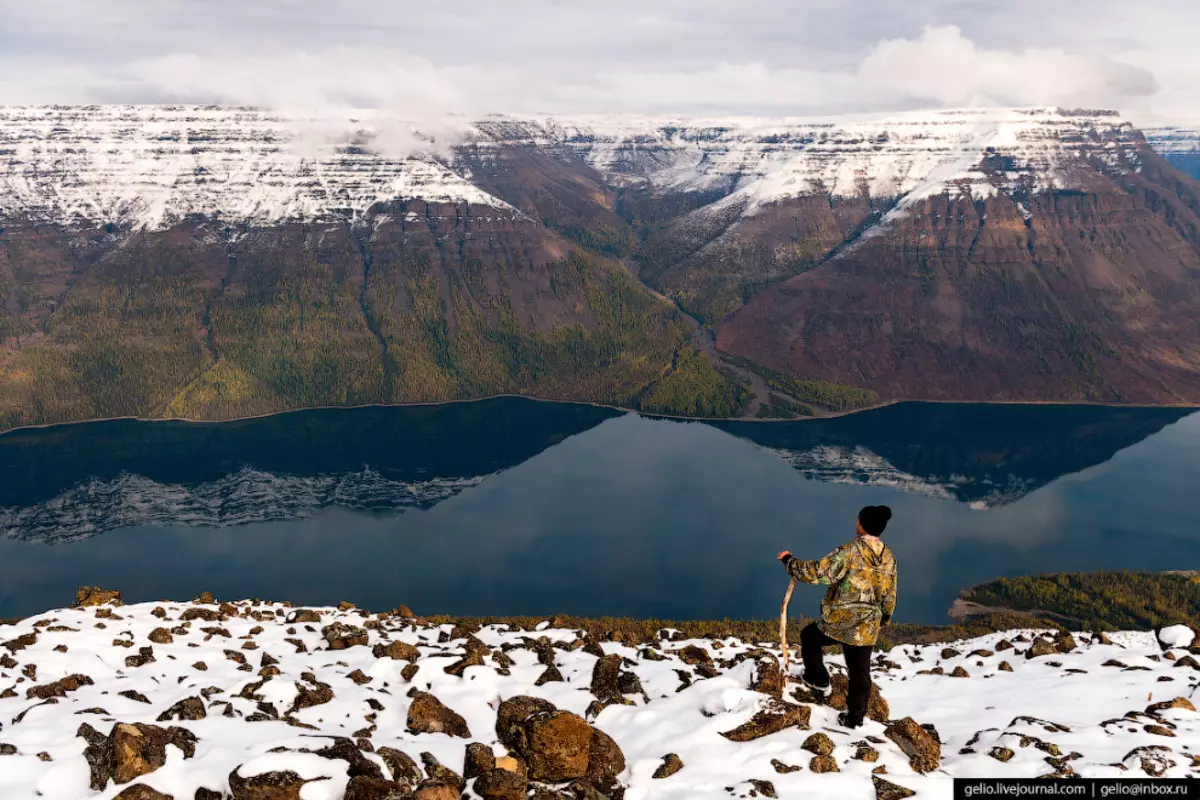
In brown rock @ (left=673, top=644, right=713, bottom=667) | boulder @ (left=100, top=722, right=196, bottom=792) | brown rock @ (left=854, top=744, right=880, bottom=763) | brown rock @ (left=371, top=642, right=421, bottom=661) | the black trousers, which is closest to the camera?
boulder @ (left=100, top=722, right=196, bottom=792)

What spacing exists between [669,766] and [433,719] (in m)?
8.62

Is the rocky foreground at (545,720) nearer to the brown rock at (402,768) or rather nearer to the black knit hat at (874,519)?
the brown rock at (402,768)

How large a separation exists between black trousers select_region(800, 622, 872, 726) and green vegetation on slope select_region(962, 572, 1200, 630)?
5437 inches

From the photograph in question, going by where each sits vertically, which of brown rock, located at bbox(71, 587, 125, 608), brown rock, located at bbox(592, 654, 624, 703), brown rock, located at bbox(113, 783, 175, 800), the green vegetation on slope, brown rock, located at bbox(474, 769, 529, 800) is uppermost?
brown rock, located at bbox(113, 783, 175, 800)

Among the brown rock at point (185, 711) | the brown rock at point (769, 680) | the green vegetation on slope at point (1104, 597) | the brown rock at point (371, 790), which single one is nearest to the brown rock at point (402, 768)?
the brown rock at point (371, 790)

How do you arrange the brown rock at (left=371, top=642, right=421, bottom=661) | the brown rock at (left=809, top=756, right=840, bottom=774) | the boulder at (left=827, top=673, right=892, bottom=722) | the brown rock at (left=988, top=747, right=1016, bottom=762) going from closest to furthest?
the brown rock at (left=809, top=756, right=840, bottom=774) → the brown rock at (left=988, top=747, right=1016, bottom=762) → the boulder at (left=827, top=673, right=892, bottom=722) → the brown rock at (left=371, top=642, right=421, bottom=661)

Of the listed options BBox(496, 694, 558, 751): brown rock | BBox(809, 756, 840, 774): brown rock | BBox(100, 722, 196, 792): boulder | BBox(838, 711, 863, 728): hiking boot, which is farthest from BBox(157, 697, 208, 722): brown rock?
BBox(838, 711, 863, 728): hiking boot

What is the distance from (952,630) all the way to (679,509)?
90105 millimetres

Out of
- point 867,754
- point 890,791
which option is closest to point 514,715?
point 867,754

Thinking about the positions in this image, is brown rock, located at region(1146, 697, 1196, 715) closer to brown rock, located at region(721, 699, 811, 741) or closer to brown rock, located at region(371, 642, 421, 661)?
brown rock, located at region(721, 699, 811, 741)

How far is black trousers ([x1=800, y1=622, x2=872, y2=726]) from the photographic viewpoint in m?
20.5

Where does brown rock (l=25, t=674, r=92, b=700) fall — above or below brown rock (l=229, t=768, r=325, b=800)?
below

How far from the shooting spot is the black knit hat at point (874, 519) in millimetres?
19188

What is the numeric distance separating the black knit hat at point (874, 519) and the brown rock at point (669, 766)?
25.9ft
